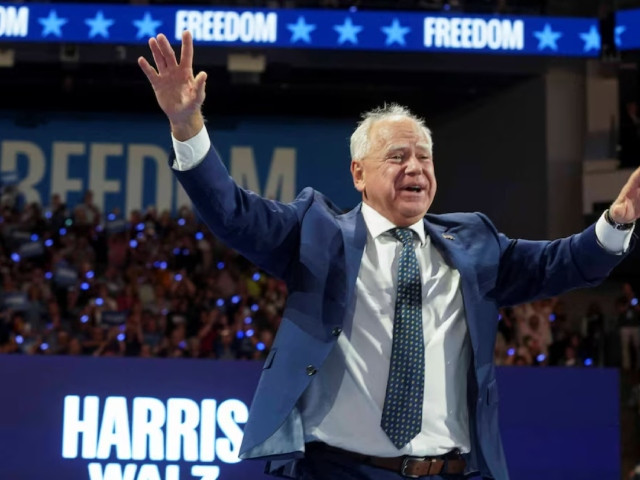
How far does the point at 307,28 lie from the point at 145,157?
4.63 meters

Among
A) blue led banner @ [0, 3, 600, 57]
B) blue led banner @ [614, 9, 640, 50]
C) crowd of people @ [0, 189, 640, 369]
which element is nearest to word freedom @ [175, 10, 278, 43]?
blue led banner @ [0, 3, 600, 57]

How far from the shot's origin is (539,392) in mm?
5926

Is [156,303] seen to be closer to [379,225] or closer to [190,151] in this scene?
[379,225]

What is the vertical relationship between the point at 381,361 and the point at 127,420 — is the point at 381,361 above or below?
above

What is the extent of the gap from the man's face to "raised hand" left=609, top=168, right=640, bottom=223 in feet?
1.51

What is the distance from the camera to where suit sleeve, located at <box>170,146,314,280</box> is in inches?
98.0

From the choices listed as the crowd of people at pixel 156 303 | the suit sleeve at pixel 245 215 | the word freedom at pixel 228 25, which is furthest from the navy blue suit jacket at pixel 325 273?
the word freedom at pixel 228 25

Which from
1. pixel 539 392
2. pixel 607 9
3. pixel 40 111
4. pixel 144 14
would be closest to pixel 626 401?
pixel 539 392

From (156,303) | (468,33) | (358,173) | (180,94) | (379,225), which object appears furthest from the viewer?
(468,33)

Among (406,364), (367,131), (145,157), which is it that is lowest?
(406,364)

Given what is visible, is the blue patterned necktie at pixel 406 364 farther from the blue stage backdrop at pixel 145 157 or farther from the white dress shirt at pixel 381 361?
the blue stage backdrop at pixel 145 157

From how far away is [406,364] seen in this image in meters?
2.55

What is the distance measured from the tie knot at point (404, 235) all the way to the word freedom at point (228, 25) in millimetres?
9070

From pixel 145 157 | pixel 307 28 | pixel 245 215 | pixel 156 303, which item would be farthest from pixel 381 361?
pixel 145 157
